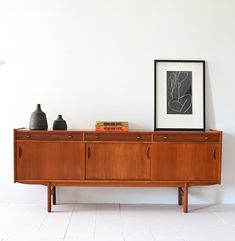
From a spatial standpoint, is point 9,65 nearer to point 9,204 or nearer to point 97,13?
point 97,13

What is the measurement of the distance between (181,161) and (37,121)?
1.63m

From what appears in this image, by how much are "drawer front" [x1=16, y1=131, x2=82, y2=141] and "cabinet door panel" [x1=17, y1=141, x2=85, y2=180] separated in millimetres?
54

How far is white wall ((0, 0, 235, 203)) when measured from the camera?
385 centimetres

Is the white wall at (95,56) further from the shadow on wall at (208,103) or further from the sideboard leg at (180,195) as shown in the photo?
the sideboard leg at (180,195)

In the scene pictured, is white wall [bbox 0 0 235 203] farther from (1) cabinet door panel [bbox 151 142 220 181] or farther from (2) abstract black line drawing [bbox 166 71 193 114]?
(1) cabinet door panel [bbox 151 142 220 181]

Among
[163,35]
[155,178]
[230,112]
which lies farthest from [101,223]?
[163,35]

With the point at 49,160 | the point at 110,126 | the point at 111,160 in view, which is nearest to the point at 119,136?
the point at 110,126

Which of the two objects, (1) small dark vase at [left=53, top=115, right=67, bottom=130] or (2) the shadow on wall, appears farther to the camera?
(2) the shadow on wall

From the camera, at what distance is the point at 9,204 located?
3.87 metres

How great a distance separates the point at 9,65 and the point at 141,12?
5.59 ft

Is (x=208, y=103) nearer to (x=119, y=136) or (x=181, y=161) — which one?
(x=181, y=161)

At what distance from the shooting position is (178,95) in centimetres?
387

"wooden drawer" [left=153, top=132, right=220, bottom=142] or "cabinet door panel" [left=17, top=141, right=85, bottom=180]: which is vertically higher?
"wooden drawer" [left=153, top=132, right=220, bottom=142]

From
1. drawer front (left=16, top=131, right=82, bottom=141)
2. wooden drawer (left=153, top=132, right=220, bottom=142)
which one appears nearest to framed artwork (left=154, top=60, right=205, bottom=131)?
wooden drawer (left=153, top=132, right=220, bottom=142)
